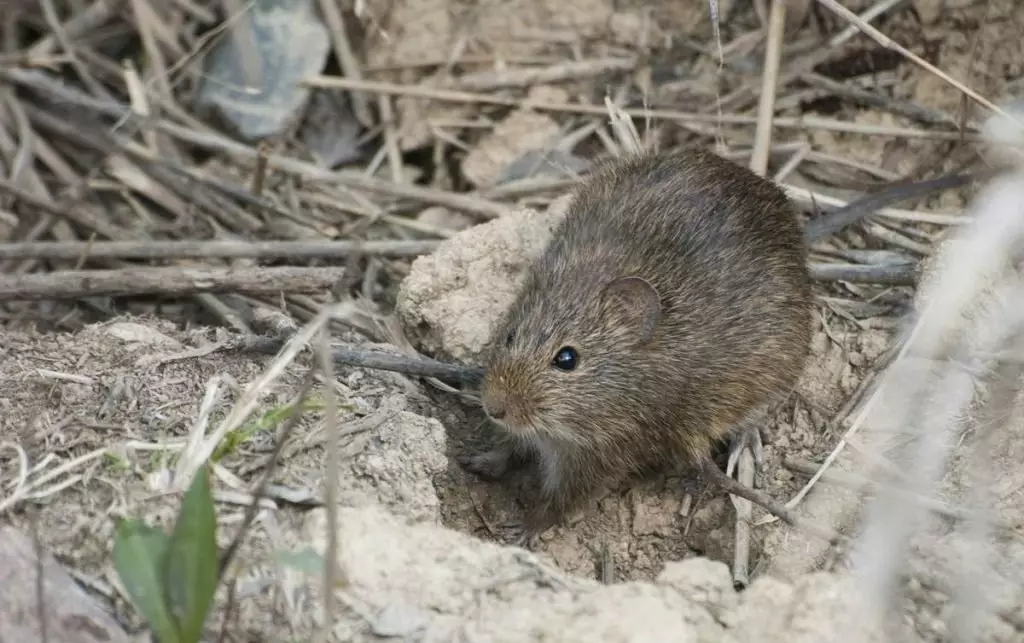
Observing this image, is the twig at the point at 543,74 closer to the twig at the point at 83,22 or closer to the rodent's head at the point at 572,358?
the twig at the point at 83,22

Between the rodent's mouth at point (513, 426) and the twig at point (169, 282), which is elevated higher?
the twig at point (169, 282)

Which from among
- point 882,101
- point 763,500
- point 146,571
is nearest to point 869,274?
point 882,101

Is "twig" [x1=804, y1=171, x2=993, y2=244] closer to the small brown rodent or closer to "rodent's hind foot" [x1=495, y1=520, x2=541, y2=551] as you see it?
the small brown rodent

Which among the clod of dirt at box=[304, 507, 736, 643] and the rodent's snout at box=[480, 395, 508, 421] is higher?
the clod of dirt at box=[304, 507, 736, 643]

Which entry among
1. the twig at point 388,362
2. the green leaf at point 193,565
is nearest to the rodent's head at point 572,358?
the twig at point 388,362

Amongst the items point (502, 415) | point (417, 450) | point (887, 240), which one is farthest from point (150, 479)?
point (887, 240)

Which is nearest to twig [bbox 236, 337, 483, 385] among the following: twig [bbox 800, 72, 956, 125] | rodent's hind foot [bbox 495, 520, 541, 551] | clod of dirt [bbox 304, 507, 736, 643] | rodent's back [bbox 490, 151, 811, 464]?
rodent's back [bbox 490, 151, 811, 464]

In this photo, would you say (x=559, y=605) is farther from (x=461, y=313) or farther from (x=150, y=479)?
(x=461, y=313)
